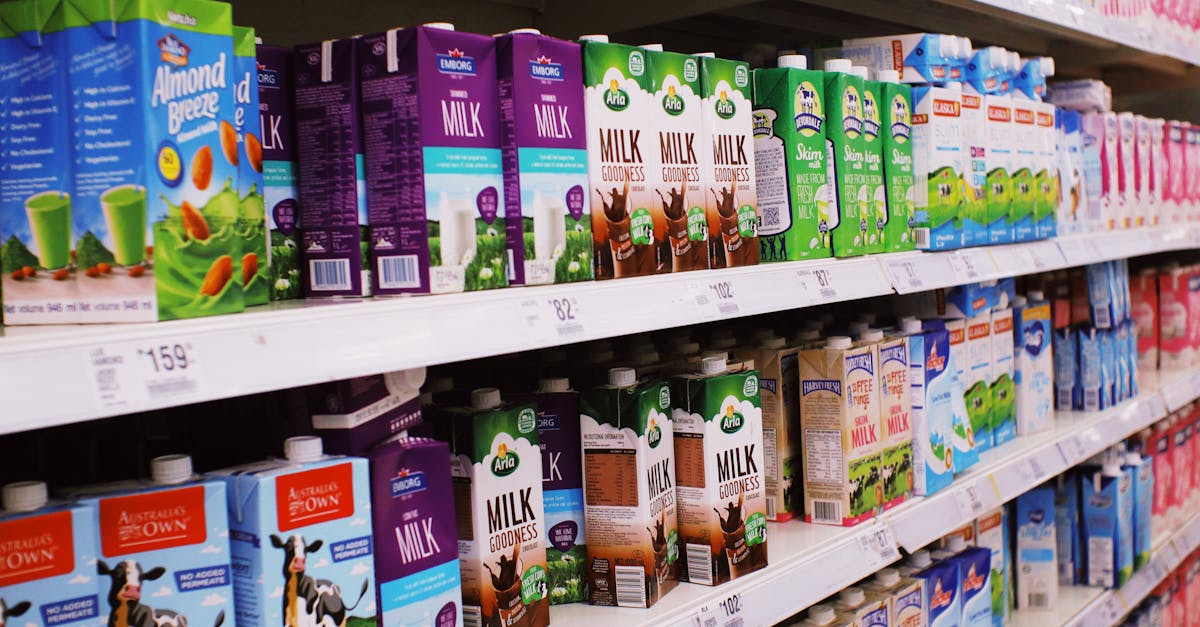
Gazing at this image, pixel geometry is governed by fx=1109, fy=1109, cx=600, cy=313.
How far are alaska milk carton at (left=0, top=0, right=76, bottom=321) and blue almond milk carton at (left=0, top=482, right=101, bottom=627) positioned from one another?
0.16 metres

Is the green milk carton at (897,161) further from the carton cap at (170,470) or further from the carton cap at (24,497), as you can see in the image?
the carton cap at (24,497)

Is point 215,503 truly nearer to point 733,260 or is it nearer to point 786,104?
point 733,260

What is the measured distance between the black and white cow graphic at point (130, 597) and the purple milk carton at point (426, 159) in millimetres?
365

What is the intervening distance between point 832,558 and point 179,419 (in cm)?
97

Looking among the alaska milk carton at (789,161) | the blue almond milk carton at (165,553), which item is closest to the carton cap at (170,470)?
the blue almond milk carton at (165,553)

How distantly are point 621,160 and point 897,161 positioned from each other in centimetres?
75

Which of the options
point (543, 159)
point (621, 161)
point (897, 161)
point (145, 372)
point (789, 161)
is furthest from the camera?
point (897, 161)

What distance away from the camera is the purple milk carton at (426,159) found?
1131 millimetres

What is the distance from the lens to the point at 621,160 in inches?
54.3

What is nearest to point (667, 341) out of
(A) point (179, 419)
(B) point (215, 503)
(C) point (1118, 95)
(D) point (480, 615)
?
(D) point (480, 615)

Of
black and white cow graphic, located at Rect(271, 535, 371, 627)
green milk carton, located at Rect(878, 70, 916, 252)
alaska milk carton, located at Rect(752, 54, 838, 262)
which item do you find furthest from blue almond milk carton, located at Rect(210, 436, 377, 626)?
green milk carton, located at Rect(878, 70, 916, 252)

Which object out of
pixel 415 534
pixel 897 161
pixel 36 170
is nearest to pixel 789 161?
pixel 897 161

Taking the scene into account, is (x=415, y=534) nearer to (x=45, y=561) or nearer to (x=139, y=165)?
(x=45, y=561)

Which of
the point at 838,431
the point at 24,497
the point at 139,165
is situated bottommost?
the point at 838,431
